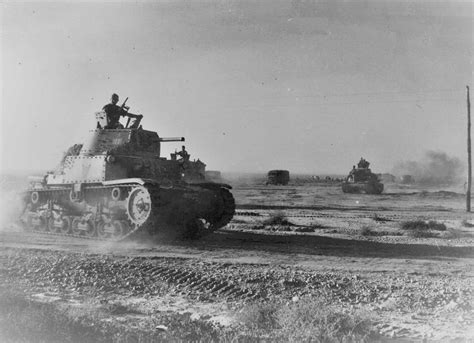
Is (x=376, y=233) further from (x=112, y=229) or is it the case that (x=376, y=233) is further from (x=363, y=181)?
(x=363, y=181)

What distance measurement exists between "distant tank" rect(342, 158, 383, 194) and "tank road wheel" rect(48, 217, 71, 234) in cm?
3003

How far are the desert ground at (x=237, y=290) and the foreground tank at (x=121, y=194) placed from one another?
688 millimetres

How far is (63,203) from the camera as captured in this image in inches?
572

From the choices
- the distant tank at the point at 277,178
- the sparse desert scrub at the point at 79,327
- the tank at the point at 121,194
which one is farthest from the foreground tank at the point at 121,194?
the distant tank at the point at 277,178

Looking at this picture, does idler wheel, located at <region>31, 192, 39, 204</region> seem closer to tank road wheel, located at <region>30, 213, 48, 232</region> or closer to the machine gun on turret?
tank road wheel, located at <region>30, 213, 48, 232</region>

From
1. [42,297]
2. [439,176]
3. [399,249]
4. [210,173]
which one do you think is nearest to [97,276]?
[42,297]

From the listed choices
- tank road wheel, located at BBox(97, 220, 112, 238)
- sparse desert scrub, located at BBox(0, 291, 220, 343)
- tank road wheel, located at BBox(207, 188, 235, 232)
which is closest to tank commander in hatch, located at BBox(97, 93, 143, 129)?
tank road wheel, located at BBox(97, 220, 112, 238)

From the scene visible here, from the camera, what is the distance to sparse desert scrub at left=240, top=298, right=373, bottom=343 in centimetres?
494

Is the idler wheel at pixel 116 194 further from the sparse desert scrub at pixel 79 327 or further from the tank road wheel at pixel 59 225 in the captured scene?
the sparse desert scrub at pixel 79 327

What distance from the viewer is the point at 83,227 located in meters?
13.4

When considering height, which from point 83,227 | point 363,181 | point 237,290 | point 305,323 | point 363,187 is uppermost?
point 363,181

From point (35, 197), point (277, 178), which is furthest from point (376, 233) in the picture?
point (277, 178)

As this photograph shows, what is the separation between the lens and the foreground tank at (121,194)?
1237 centimetres

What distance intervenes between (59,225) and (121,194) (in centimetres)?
279
